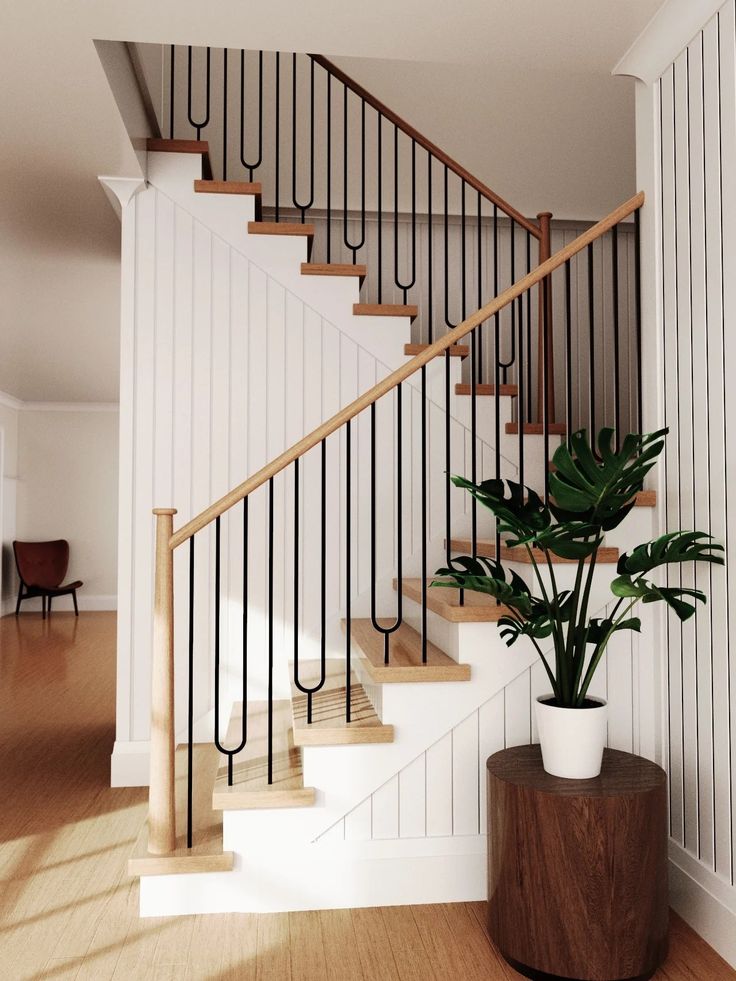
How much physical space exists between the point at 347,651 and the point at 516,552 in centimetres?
72

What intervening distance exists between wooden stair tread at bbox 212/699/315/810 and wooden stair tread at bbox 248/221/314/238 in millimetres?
2262

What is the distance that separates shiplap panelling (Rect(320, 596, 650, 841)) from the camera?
8.27 ft

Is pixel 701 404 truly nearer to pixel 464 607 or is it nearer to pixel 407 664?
pixel 464 607

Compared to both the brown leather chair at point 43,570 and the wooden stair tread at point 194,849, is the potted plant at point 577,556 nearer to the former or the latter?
the wooden stair tread at point 194,849

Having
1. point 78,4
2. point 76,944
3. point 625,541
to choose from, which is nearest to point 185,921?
point 76,944

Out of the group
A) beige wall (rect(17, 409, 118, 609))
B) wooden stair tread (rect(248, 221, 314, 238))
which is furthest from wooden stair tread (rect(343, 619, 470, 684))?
beige wall (rect(17, 409, 118, 609))

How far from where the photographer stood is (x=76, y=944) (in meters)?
2.25

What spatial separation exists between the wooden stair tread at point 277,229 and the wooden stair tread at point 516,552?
65.8 inches

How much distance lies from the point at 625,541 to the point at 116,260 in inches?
138

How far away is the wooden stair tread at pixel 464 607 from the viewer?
100 inches

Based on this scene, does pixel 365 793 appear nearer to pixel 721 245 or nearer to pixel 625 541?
pixel 625 541

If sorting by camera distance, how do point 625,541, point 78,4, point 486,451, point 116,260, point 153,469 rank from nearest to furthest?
point 78,4 < point 625,541 < point 153,469 < point 486,451 < point 116,260

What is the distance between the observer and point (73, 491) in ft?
34.2

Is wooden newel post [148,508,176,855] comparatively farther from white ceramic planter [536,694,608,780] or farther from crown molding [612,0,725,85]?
crown molding [612,0,725,85]
